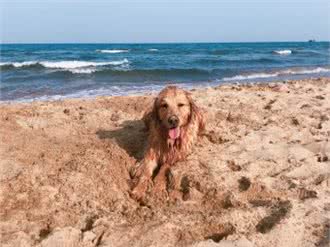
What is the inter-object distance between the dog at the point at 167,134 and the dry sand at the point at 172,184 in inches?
5.3

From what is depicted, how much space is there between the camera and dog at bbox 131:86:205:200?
476 cm

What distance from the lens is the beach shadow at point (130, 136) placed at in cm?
531

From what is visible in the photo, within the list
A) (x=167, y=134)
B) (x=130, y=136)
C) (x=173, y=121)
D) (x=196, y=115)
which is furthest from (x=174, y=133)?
(x=130, y=136)

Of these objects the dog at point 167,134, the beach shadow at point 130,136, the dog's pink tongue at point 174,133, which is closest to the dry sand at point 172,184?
the beach shadow at point 130,136

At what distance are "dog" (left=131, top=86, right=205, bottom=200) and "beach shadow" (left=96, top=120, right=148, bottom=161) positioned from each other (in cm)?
27

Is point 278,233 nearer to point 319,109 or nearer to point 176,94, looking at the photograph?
point 176,94

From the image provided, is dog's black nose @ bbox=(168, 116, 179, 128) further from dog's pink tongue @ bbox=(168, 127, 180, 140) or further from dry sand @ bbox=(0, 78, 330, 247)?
dry sand @ bbox=(0, 78, 330, 247)

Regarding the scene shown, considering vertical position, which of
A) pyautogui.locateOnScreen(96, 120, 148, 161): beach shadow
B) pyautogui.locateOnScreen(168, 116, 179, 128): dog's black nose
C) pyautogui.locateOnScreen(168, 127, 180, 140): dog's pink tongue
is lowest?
pyautogui.locateOnScreen(96, 120, 148, 161): beach shadow

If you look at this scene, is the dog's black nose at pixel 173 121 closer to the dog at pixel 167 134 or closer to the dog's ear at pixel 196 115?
the dog at pixel 167 134

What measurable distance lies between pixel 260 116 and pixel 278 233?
335 centimetres

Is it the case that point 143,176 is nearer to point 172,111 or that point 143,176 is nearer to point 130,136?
point 172,111

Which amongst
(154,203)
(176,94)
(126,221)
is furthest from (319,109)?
(126,221)

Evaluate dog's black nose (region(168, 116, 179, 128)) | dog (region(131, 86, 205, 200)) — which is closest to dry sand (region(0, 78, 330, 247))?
dog (region(131, 86, 205, 200))

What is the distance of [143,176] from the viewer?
4.71 metres
